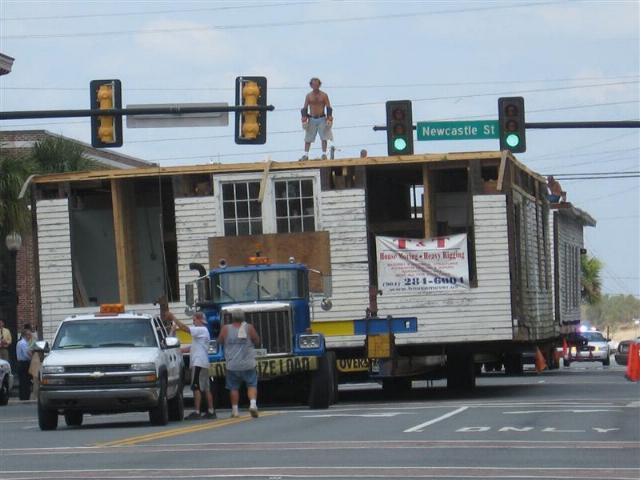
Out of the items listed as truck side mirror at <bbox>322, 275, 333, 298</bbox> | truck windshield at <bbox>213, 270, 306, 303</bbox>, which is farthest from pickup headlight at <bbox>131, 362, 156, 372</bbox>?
truck side mirror at <bbox>322, 275, 333, 298</bbox>

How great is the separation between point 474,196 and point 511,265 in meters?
1.42

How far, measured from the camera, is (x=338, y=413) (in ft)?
83.3

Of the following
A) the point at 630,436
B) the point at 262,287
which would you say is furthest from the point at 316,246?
the point at 630,436

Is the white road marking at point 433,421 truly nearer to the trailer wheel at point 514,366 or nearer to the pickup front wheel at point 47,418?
the pickup front wheel at point 47,418

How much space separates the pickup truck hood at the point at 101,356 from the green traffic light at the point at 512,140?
8884 millimetres

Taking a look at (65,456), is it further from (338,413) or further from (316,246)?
(316,246)

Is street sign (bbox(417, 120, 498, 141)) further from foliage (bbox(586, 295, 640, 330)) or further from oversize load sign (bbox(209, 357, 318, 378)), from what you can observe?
foliage (bbox(586, 295, 640, 330))

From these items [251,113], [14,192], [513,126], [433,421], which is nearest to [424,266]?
[513,126]

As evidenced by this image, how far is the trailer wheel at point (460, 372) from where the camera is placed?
33.0 metres

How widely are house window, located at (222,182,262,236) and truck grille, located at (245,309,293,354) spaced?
9.17 ft

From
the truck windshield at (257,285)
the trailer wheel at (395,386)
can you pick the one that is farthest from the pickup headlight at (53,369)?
the trailer wheel at (395,386)

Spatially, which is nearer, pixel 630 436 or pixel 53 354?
pixel 630 436

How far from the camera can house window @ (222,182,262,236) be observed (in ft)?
98.4

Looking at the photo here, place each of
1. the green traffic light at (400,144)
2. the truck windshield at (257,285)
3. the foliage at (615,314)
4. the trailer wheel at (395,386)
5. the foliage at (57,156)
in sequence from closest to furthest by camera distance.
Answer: the truck windshield at (257,285) → the green traffic light at (400,144) → the trailer wheel at (395,386) → the foliage at (57,156) → the foliage at (615,314)
